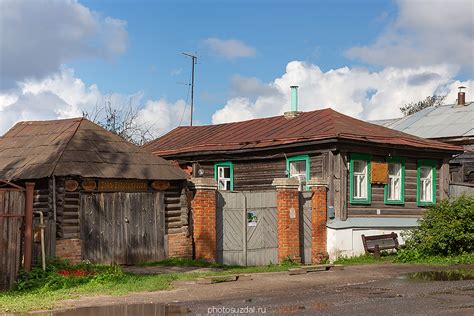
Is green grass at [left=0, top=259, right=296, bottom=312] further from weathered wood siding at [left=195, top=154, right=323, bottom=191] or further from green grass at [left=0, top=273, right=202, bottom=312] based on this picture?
weathered wood siding at [left=195, top=154, right=323, bottom=191]

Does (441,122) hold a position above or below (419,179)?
above

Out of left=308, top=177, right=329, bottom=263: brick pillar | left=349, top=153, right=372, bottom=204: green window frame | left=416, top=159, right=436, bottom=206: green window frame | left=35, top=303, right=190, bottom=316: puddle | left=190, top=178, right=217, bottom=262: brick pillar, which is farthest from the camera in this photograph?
left=416, top=159, right=436, bottom=206: green window frame

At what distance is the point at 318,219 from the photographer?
2086cm

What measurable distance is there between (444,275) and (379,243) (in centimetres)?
574

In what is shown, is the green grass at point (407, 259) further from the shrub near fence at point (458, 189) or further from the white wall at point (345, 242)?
the shrub near fence at point (458, 189)

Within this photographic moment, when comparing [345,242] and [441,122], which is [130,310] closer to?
[345,242]

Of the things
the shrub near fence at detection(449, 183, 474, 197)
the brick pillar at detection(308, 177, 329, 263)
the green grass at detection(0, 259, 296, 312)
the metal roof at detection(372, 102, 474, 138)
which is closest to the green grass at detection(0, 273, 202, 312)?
the green grass at detection(0, 259, 296, 312)

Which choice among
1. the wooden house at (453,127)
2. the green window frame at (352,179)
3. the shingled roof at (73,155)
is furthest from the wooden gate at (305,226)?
the wooden house at (453,127)

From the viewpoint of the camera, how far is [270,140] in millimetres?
23109

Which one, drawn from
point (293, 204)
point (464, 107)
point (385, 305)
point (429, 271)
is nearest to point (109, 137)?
point (293, 204)

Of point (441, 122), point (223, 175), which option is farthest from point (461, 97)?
point (223, 175)

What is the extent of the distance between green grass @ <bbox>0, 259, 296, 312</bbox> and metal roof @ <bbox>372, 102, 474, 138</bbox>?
75.2 feet

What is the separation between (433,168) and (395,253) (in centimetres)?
431

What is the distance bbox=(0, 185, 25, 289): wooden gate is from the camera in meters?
13.4
